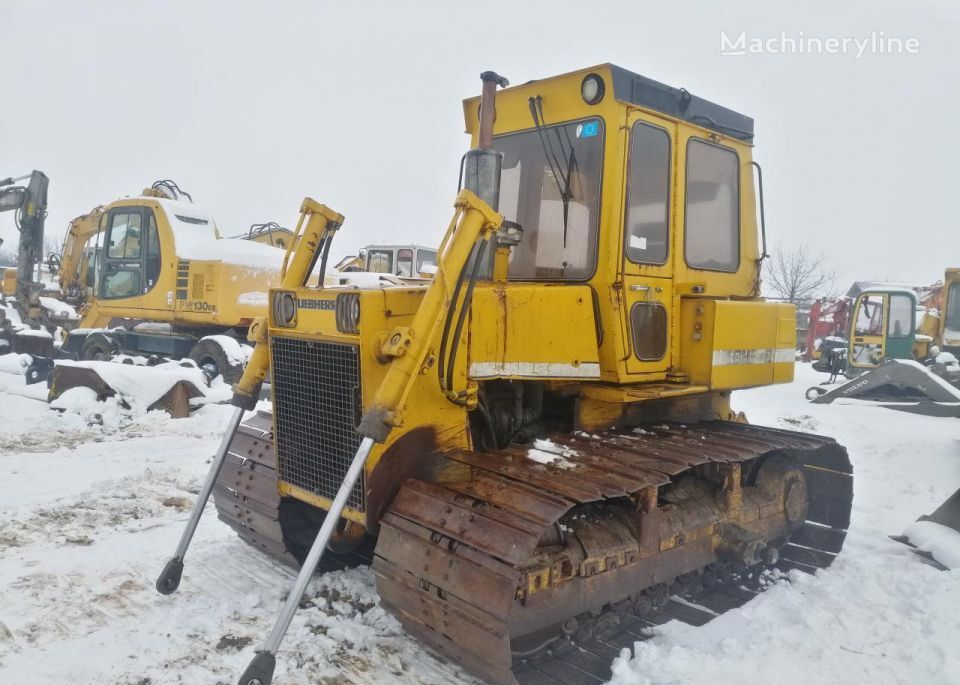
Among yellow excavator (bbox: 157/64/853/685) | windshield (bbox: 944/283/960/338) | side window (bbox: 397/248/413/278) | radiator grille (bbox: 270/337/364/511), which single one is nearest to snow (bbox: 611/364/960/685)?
yellow excavator (bbox: 157/64/853/685)

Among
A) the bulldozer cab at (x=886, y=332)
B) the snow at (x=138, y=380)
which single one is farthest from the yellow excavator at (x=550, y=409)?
the bulldozer cab at (x=886, y=332)

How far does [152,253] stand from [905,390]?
12840 millimetres

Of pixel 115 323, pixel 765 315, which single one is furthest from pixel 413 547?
pixel 115 323

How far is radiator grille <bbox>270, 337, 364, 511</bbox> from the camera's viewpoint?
12.0ft

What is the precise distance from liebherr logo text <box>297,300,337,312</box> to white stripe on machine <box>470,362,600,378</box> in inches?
30.6

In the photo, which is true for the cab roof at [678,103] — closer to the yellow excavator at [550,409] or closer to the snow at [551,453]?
the yellow excavator at [550,409]

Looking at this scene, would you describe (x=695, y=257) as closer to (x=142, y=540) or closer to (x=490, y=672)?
(x=490, y=672)

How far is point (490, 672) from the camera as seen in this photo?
9.89 feet

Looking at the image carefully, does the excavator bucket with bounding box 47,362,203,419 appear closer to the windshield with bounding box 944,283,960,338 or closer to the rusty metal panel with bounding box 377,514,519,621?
the rusty metal panel with bounding box 377,514,519,621

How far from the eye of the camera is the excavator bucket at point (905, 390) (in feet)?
37.2

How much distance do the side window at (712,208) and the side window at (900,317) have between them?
1402 cm

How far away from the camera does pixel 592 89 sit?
4164mm

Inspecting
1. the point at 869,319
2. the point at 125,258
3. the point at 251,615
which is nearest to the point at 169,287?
the point at 125,258

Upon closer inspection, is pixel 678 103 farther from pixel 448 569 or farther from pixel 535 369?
pixel 448 569
